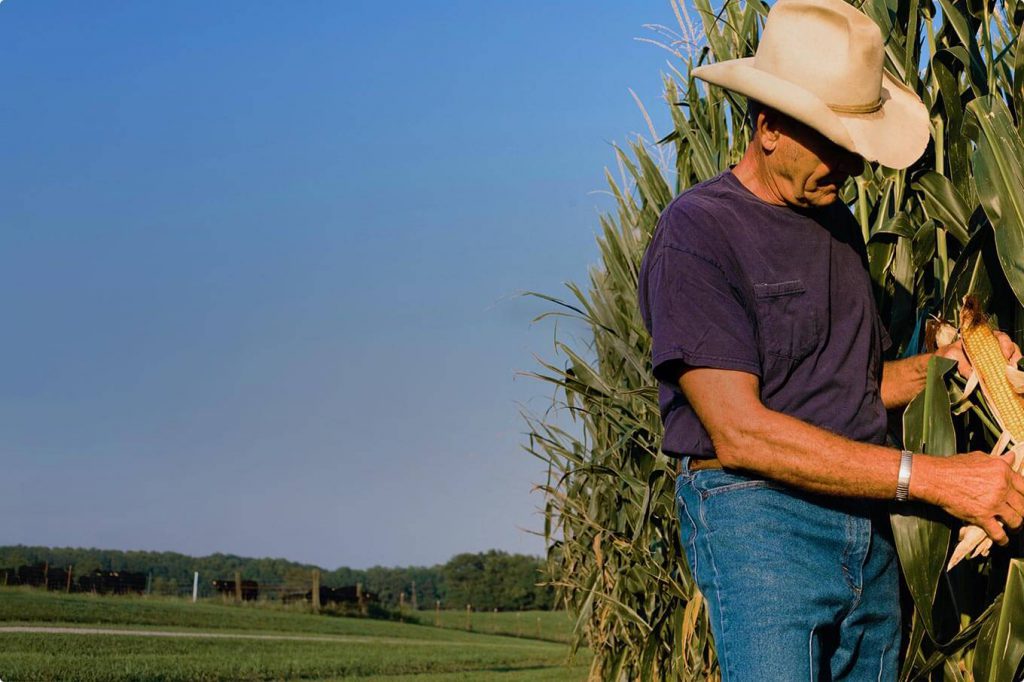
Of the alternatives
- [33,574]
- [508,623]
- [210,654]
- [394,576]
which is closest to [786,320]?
[210,654]

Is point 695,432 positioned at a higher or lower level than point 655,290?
lower

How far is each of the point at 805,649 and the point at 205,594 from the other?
37443mm

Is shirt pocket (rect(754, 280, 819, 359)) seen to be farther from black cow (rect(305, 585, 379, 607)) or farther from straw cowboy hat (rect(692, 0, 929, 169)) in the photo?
black cow (rect(305, 585, 379, 607))

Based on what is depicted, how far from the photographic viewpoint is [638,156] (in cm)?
425

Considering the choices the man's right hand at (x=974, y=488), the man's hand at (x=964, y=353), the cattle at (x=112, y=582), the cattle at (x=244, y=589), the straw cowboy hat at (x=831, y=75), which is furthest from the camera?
the cattle at (x=244, y=589)

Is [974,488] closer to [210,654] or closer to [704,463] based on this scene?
[704,463]

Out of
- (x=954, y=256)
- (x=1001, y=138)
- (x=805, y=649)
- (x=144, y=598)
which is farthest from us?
(x=144, y=598)

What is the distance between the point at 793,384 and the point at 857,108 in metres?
0.55

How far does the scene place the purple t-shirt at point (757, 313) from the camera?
1.89 m

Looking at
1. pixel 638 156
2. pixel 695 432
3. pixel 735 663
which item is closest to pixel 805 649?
pixel 735 663

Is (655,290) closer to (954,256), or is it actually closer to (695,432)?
(695,432)

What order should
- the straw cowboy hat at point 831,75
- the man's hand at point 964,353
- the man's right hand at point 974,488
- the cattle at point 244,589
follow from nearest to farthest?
1. the man's right hand at point 974,488
2. the straw cowboy hat at point 831,75
3. the man's hand at point 964,353
4. the cattle at point 244,589

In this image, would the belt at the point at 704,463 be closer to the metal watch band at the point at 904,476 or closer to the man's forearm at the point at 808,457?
the man's forearm at the point at 808,457

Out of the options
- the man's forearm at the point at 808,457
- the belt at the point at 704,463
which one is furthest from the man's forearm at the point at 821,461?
the belt at the point at 704,463
